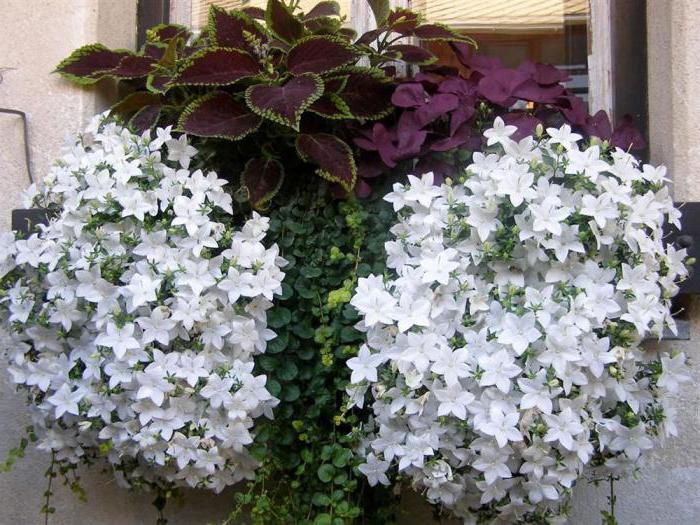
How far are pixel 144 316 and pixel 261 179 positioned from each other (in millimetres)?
447

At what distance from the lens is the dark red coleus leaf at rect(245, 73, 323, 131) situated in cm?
186

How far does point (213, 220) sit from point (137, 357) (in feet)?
1.32

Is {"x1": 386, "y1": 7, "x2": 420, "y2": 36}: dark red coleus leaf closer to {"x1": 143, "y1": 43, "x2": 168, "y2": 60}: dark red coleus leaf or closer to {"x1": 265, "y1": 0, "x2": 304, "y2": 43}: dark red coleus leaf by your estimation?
{"x1": 265, "y1": 0, "x2": 304, "y2": 43}: dark red coleus leaf

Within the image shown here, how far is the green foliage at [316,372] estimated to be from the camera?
72.0 inches

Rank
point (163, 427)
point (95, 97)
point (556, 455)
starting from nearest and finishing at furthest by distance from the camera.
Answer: point (556, 455)
point (163, 427)
point (95, 97)

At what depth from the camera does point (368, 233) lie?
1.97 m

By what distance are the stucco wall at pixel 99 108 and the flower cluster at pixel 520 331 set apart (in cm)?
27

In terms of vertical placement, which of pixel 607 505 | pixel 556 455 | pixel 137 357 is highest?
pixel 137 357

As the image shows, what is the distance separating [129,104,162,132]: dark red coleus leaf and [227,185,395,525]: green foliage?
16.6 inches

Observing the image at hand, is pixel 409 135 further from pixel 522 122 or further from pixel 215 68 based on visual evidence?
pixel 215 68

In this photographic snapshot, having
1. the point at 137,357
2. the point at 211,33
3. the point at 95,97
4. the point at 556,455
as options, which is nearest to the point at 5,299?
the point at 137,357

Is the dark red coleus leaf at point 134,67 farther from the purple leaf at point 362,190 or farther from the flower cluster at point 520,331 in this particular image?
the flower cluster at point 520,331

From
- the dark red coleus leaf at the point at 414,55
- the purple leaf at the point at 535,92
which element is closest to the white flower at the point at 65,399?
the dark red coleus leaf at the point at 414,55

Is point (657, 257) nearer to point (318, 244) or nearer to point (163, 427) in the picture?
point (318, 244)
